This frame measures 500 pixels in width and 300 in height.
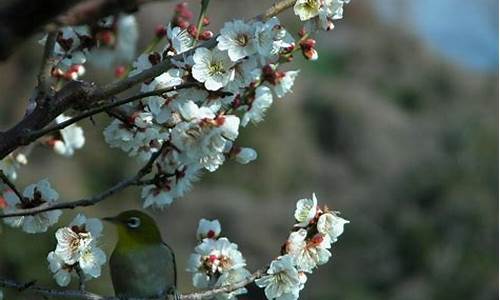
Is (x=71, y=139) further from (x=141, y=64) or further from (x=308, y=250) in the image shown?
(x=308, y=250)

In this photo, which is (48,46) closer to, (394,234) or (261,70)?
(261,70)

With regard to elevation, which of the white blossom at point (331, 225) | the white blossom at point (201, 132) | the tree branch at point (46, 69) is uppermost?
the white blossom at point (331, 225)

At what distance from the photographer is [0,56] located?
908 mm

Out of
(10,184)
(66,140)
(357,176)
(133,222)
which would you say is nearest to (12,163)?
(66,140)

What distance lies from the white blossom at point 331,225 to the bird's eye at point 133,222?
57cm

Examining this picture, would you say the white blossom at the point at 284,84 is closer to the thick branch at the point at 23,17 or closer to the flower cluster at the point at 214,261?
the flower cluster at the point at 214,261

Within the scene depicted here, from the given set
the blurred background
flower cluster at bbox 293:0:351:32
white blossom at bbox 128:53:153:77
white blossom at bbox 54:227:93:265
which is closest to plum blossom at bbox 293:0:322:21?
flower cluster at bbox 293:0:351:32

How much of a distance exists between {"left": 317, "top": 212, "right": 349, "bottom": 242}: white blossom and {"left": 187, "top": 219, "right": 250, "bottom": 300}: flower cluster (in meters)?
0.16

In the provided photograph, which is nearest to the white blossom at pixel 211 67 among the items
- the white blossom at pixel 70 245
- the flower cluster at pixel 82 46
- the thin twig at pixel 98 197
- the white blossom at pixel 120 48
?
the thin twig at pixel 98 197

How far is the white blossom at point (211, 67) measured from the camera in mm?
1446

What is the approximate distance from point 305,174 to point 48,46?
39.5 ft

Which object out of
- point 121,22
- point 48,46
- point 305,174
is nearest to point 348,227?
point 305,174

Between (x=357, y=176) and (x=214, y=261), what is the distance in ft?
39.0

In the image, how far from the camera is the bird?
6.67 feet
